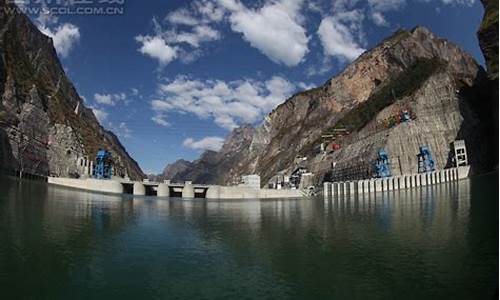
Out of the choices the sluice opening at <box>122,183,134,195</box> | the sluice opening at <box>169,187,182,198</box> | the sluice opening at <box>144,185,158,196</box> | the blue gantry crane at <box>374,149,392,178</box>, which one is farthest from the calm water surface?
the blue gantry crane at <box>374,149,392,178</box>

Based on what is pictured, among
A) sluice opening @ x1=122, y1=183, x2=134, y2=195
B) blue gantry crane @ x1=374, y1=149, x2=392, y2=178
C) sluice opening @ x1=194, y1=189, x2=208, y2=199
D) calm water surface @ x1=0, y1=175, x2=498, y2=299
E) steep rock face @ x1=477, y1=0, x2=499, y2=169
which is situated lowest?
calm water surface @ x1=0, y1=175, x2=498, y2=299

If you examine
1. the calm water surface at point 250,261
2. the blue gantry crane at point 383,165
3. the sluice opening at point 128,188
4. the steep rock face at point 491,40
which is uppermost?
the steep rock face at point 491,40

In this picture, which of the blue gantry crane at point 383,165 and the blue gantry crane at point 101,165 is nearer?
the blue gantry crane at point 383,165

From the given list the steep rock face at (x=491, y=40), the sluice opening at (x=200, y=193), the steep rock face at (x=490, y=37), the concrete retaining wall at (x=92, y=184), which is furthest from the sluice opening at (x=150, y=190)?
the steep rock face at (x=490, y=37)

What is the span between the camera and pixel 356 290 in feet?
74.1

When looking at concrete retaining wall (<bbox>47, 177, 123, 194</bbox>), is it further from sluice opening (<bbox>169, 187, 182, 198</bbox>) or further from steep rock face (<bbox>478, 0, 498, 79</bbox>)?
steep rock face (<bbox>478, 0, 498, 79</bbox>)

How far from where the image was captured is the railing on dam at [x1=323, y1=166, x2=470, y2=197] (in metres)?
135

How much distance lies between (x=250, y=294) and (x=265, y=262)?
7.51m

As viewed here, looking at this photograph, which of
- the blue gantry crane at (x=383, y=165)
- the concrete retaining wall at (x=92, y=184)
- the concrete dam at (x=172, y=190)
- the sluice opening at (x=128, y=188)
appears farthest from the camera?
the blue gantry crane at (x=383, y=165)

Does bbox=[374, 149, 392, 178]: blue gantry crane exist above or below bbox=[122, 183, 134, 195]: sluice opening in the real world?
above

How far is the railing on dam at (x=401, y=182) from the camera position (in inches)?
5330

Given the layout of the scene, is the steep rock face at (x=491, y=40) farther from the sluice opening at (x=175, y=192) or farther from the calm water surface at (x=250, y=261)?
the sluice opening at (x=175, y=192)

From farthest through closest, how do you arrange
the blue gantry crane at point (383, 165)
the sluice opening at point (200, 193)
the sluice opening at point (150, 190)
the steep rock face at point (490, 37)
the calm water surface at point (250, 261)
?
the blue gantry crane at point (383, 165) → the sluice opening at point (150, 190) → the sluice opening at point (200, 193) → the steep rock face at point (490, 37) → the calm water surface at point (250, 261)

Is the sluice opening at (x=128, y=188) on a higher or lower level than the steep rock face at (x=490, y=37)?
lower
